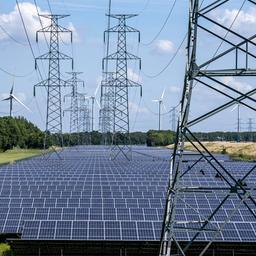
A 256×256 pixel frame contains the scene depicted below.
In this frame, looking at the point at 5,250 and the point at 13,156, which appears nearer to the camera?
the point at 5,250

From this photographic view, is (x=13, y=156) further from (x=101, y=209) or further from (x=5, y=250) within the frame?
(x=5, y=250)

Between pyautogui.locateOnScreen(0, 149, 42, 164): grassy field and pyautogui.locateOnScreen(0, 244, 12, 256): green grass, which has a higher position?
pyautogui.locateOnScreen(0, 149, 42, 164): grassy field

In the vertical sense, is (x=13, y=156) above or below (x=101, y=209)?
above

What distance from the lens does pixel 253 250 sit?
76.0ft

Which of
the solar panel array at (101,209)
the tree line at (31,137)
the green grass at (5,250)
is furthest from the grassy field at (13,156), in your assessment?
the green grass at (5,250)

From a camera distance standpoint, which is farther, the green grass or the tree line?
the tree line

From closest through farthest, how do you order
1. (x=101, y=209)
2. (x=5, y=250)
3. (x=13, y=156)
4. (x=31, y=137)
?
(x=5, y=250) → (x=101, y=209) → (x=13, y=156) → (x=31, y=137)

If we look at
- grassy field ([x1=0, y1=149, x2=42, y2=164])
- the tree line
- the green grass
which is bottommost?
the green grass

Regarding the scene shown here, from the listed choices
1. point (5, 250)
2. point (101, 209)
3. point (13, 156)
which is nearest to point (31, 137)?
point (13, 156)

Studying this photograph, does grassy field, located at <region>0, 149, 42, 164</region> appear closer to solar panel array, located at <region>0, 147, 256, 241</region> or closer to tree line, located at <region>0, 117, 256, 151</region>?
tree line, located at <region>0, 117, 256, 151</region>

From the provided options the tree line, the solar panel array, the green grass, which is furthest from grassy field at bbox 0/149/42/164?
the green grass

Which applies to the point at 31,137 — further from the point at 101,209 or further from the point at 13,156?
the point at 101,209

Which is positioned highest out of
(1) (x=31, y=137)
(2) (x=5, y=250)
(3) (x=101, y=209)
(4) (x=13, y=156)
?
(1) (x=31, y=137)

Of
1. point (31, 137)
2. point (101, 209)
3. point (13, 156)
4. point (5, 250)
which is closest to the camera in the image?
point (5, 250)
